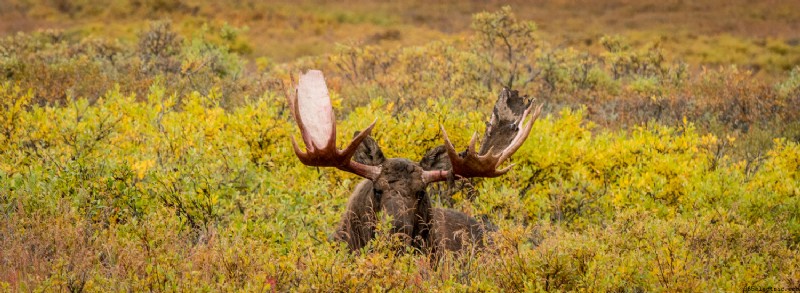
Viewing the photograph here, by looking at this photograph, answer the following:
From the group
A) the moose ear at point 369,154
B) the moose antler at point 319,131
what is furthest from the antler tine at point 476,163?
the moose antler at point 319,131

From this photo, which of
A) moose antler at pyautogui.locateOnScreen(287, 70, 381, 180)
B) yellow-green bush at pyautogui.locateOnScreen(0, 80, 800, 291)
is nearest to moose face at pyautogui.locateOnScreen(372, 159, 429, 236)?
moose antler at pyautogui.locateOnScreen(287, 70, 381, 180)

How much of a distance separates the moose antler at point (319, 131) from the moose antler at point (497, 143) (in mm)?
683

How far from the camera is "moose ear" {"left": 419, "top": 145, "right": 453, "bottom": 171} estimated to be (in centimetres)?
754

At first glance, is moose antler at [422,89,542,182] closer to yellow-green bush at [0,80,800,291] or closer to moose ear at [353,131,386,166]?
moose ear at [353,131,386,166]

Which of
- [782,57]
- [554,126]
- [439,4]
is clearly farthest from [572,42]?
[554,126]

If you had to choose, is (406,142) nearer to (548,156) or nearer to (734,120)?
(548,156)

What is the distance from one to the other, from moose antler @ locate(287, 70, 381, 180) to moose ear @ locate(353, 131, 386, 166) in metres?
0.08

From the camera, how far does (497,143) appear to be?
8.02 meters

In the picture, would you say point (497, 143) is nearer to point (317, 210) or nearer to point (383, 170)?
point (383, 170)

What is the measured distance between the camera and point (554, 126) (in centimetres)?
1120

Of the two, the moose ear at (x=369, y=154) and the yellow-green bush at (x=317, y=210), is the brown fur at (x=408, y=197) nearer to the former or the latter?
the moose ear at (x=369, y=154)

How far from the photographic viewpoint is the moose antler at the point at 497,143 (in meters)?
7.26

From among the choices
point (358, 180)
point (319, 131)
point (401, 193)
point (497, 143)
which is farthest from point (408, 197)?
point (358, 180)

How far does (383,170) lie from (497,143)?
4.28ft
